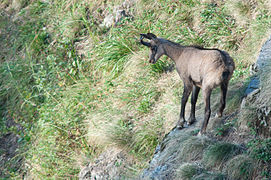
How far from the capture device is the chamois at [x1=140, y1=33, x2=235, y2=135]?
4809 millimetres

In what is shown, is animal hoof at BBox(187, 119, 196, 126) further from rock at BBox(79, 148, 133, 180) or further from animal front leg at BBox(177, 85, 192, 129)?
rock at BBox(79, 148, 133, 180)

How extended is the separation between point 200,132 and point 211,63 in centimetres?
104

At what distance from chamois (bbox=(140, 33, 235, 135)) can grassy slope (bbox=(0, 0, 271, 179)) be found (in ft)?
2.32

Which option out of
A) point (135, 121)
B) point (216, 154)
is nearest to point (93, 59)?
point (135, 121)

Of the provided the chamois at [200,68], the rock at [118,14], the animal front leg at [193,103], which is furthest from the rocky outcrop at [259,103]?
the rock at [118,14]

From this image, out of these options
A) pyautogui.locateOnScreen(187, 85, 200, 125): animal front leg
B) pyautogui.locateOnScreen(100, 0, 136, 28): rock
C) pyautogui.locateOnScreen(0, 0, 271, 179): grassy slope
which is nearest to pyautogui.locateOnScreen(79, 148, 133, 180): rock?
pyautogui.locateOnScreen(0, 0, 271, 179): grassy slope

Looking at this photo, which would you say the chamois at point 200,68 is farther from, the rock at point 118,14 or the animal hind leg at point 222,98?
the rock at point 118,14

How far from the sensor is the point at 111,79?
8570 millimetres

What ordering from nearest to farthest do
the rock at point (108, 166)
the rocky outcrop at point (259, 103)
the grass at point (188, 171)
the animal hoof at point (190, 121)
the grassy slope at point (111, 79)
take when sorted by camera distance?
the grass at point (188, 171)
the rocky outcrop at point (259, 103)
the animal hoof at point (190, 121)
the rock at point (108, 166)
the grassy slope at point (111, 79)

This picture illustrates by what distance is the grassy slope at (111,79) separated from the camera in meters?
7.00

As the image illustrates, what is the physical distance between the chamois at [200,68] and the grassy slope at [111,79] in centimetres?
71

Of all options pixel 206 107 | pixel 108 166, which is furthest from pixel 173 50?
pixel 108 166

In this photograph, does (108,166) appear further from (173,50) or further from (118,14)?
(118,14)

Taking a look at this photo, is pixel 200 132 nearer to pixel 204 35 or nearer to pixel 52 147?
pixel 204 35
